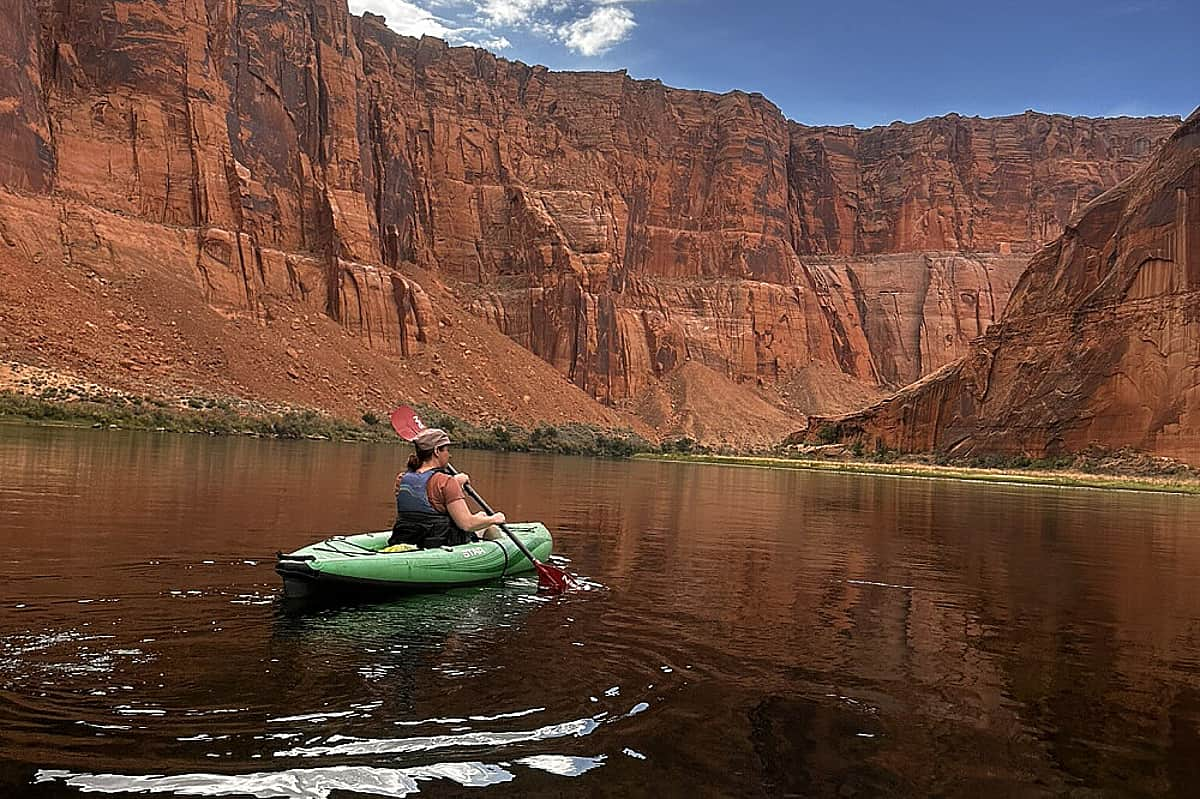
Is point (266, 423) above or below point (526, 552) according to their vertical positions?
above

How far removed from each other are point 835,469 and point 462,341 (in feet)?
144

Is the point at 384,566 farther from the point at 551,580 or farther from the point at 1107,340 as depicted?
the point at 1107,340

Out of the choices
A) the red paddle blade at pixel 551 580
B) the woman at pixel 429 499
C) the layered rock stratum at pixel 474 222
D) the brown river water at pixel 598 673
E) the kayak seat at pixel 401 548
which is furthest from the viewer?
the layered rock stratum at pixel 474 222

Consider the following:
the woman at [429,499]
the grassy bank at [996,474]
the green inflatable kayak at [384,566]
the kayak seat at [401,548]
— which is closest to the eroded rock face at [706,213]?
the grassy bank at [996,474]

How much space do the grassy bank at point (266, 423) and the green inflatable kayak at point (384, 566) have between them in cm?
4660

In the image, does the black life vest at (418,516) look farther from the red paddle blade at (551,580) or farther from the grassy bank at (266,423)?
the grassy bank at (266,423)

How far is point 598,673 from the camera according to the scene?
8617 millimetres

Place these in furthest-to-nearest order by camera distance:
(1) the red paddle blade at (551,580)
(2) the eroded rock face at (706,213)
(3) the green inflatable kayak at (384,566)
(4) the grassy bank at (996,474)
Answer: (2) the eroded rock face at (706,213) → (4) the grassy bank at (996,474) → (1) the red paddle blade at (551,580) → (3) the green inflatable kayak at (384,566)

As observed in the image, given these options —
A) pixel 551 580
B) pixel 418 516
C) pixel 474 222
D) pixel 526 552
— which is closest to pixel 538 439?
pixel 474 222

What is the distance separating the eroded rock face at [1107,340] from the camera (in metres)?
55.4

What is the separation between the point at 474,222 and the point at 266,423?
184ft

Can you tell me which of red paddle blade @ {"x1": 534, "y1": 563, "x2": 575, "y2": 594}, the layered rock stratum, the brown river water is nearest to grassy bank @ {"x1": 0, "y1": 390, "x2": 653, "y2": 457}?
the layered rock stratum

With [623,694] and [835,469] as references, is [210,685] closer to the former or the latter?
[623,694]

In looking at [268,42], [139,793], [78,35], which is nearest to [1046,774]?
[139,793]
